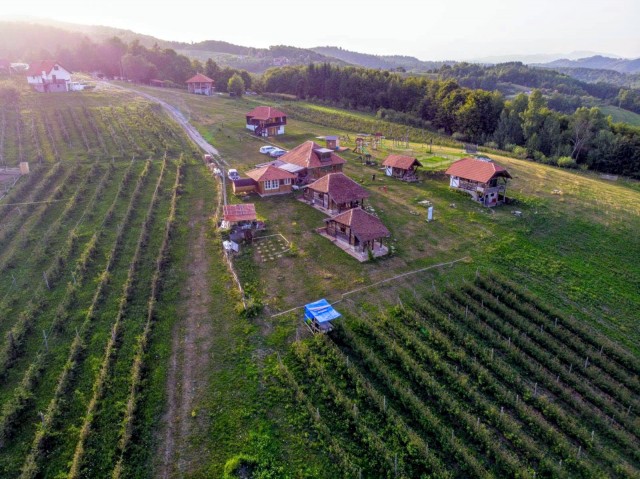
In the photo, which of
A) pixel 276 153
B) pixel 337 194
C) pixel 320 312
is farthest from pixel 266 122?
pixel 320 312

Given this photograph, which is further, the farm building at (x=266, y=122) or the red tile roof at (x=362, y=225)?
the farm building at (x=266, y=122)

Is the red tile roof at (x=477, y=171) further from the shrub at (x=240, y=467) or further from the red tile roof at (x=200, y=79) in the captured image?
the red tile roof at (x=200, y=79)

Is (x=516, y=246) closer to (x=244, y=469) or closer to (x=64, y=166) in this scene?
(x=244, y=469)

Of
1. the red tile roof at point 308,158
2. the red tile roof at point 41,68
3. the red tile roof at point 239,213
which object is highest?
the red tile roof at point 41,68

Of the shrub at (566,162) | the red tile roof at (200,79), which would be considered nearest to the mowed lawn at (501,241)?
the shrub at (566,162)

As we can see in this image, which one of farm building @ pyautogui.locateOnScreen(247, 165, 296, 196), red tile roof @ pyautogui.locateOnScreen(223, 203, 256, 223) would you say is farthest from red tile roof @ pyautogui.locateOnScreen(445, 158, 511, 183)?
red tile roof @ pyautogui.locateOnScreen(223, 203, 256, 223)

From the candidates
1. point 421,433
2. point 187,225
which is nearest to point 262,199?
point 187,225

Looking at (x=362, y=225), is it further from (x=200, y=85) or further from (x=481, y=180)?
(x=200, y=85)

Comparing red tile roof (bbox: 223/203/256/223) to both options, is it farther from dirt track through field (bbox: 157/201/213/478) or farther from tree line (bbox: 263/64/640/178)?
tree line (bbox: 263/64/640/178)
